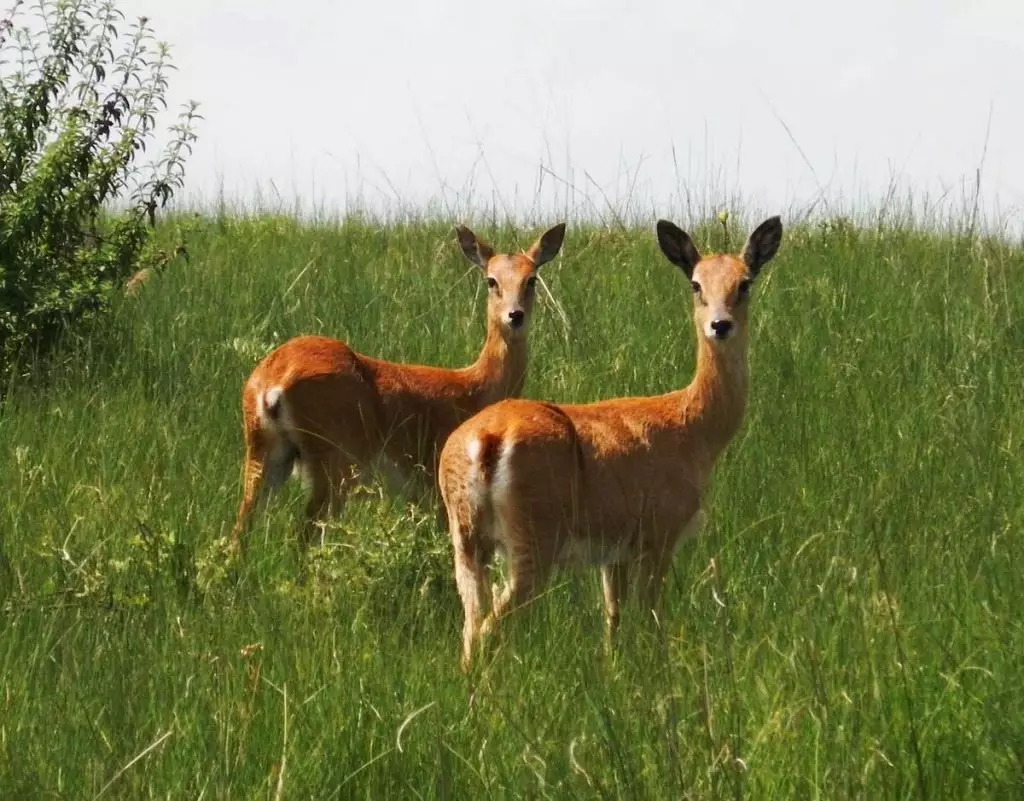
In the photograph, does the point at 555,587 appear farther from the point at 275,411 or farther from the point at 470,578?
the point at 275,411

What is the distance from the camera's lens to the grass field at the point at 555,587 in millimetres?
3598

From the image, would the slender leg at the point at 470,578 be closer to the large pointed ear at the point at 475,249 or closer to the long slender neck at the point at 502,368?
the long slender neck at the point at 502,368

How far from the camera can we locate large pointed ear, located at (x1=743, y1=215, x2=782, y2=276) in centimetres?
644

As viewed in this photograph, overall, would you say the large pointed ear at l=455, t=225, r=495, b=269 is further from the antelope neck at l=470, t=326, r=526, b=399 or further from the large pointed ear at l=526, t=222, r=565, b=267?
the antelope neck at l=470, t=326, r=526, b=399

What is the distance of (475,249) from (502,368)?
79 cm

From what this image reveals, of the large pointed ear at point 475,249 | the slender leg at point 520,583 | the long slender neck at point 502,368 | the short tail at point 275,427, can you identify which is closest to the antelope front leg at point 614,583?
the slender leg at point 520,583

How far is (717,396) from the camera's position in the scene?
607 centimetres

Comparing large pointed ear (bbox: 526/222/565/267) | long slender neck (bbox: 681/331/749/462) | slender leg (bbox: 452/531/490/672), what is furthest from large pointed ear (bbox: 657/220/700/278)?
large pointed ear (bbox: 526/222/565/267)

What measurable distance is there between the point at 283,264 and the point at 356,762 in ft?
23.8

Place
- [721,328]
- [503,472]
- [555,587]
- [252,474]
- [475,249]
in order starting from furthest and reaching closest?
[475,249], [252,474], [721,328], [503,472], [555,587]

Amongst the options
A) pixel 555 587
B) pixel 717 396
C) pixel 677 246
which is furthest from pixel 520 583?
pixel 677 246

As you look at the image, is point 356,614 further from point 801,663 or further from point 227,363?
point 227,363

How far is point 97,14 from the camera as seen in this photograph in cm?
893

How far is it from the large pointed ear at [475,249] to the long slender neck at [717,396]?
6.94 feet
